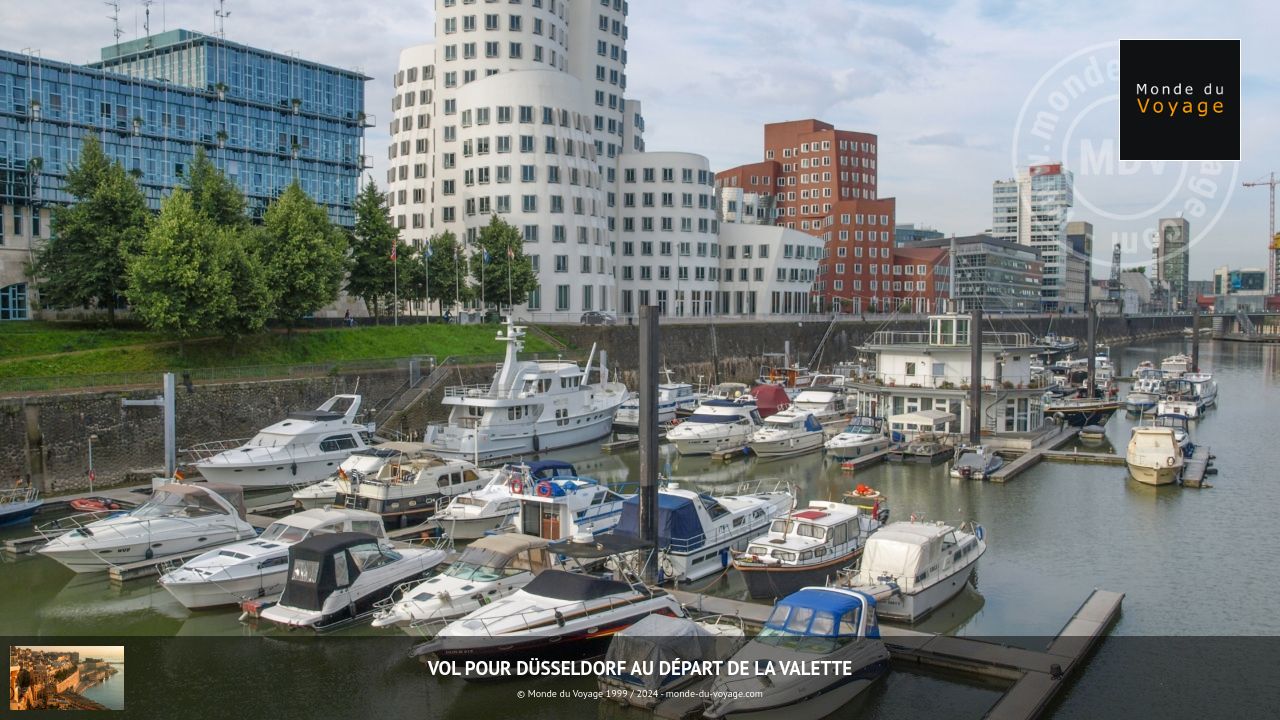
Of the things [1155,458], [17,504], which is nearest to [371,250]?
[17,504]

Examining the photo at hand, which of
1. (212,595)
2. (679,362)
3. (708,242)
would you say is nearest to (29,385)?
(212,595)

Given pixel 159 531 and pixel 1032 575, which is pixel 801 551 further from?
pixel 159 531

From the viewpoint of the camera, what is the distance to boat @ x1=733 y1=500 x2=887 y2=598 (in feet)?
72.6

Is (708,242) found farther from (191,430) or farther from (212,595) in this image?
(212,595)

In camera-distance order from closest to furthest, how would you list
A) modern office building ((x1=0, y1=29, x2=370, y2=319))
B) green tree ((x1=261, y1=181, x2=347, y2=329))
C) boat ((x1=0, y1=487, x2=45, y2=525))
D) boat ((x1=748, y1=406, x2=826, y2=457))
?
1. boat ((x1=0, y1=487, x2=45, y2=525))
2. boat ((x1=748, y1=406, x2=826, y2=457))
3. green tree ((x1=261, y1=181, x2=347, y2=329))
4. modern office building ((x1=0, y1=29, x2=370, y2=319))

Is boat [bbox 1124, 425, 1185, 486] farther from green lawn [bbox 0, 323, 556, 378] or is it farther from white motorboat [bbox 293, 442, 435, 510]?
green lawn [bbox 0, 323, 556, 378]

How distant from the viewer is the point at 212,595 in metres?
21.9

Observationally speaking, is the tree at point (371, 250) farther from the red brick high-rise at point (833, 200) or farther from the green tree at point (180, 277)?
the red brick high-rise at point (833, 200)

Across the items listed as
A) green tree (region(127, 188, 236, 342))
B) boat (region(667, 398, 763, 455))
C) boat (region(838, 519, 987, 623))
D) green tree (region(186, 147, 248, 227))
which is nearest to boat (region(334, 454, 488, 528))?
boat (region(838, 519, 987, 623))

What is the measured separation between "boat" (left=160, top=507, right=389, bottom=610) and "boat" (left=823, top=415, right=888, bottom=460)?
958 inches

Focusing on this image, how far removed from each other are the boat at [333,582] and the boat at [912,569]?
35.3 ft

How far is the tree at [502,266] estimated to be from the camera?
69.2 metres

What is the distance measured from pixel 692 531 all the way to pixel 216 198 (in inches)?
1606

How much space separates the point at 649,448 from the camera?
22.7 m
